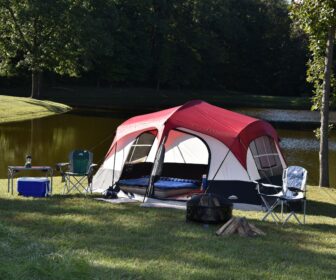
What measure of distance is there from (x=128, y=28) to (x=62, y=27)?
1420cm

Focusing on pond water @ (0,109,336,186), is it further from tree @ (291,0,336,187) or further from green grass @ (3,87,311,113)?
green grass @ (3,87,311,113)

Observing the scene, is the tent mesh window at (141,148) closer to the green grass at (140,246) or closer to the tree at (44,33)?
the green grass at (140,246)

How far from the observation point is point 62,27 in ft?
127

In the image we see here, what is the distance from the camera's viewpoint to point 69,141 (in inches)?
847

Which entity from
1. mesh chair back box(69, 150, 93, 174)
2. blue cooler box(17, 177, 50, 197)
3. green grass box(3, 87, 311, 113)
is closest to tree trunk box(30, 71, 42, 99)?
green grass box(3, 87, 311, 113)

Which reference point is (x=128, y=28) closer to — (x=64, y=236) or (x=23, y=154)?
(x=23, y=154)

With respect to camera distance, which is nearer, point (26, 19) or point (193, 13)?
point (26, 19)

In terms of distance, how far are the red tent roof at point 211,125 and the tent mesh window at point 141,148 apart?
0.61 m

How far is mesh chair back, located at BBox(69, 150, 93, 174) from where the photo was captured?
11125 millimetres

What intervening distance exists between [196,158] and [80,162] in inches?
116

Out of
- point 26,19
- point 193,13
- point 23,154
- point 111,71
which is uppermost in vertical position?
point 193,13

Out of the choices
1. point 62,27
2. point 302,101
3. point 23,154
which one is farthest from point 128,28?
point 23,154

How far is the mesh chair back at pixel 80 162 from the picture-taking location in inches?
438

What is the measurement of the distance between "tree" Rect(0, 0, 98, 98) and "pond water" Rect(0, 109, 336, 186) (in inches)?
334
